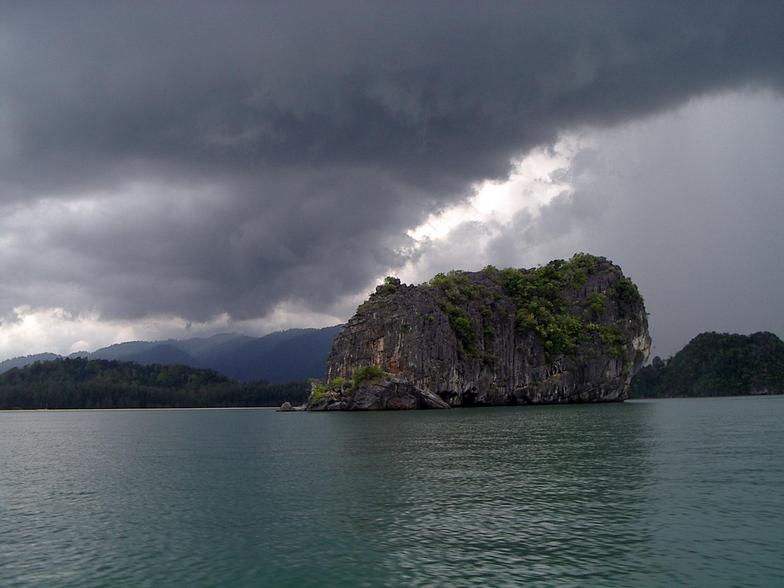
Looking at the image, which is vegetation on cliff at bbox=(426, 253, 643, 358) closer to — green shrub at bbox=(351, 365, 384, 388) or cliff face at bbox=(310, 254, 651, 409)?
cliff face at bbox=(310, 254, 651, 409)

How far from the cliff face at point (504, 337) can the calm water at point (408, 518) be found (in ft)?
328

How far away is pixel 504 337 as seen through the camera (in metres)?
171

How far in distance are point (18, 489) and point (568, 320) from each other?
153m

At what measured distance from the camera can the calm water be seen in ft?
64.8

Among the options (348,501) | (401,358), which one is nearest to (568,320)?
(401,358)

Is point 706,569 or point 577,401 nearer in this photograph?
point 706,569

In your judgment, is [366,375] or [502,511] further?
[366,375]

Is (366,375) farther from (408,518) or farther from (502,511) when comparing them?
(408,518)

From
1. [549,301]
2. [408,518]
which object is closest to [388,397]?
[549,301]

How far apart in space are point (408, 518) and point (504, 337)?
147487 millimetres

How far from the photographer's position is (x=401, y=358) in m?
150

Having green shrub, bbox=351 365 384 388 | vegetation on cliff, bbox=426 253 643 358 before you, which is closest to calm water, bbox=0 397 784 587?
green shrub, bbox=351 365 384 388

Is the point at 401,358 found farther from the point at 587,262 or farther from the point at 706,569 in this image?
the point at 706,569

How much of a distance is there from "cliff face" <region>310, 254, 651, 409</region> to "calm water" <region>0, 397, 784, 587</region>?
10009 cm
